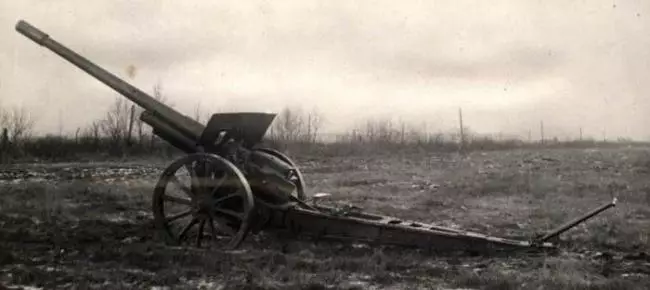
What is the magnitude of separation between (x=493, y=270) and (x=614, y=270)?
1104 mm

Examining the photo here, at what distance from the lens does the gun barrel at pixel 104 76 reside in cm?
736

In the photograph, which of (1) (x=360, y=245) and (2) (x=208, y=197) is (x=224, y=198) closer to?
(2) (x=208, y=197)

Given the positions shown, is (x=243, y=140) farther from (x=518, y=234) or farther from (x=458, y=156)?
(x=458, y=156)

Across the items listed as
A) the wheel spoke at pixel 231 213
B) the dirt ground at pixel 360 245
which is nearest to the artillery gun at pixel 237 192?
the wheel spoke at pixel 231 213

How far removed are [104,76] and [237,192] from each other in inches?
94.2

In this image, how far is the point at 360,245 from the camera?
270 inches

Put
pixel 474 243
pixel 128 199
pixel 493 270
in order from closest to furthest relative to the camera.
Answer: pixel 493 270, pixel 474 243, pixel 128 199

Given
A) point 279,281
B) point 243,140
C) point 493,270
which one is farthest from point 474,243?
point 243,140

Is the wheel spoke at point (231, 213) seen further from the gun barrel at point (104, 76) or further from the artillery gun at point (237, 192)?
the gun barrel at point (104, 76)

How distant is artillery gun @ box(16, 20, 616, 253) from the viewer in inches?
248

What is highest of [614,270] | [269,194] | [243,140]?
[243,140]

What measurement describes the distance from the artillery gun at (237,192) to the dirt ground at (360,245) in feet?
0.63

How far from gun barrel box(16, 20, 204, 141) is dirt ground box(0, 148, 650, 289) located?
1.49 metres

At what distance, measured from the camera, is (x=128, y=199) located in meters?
10.6
